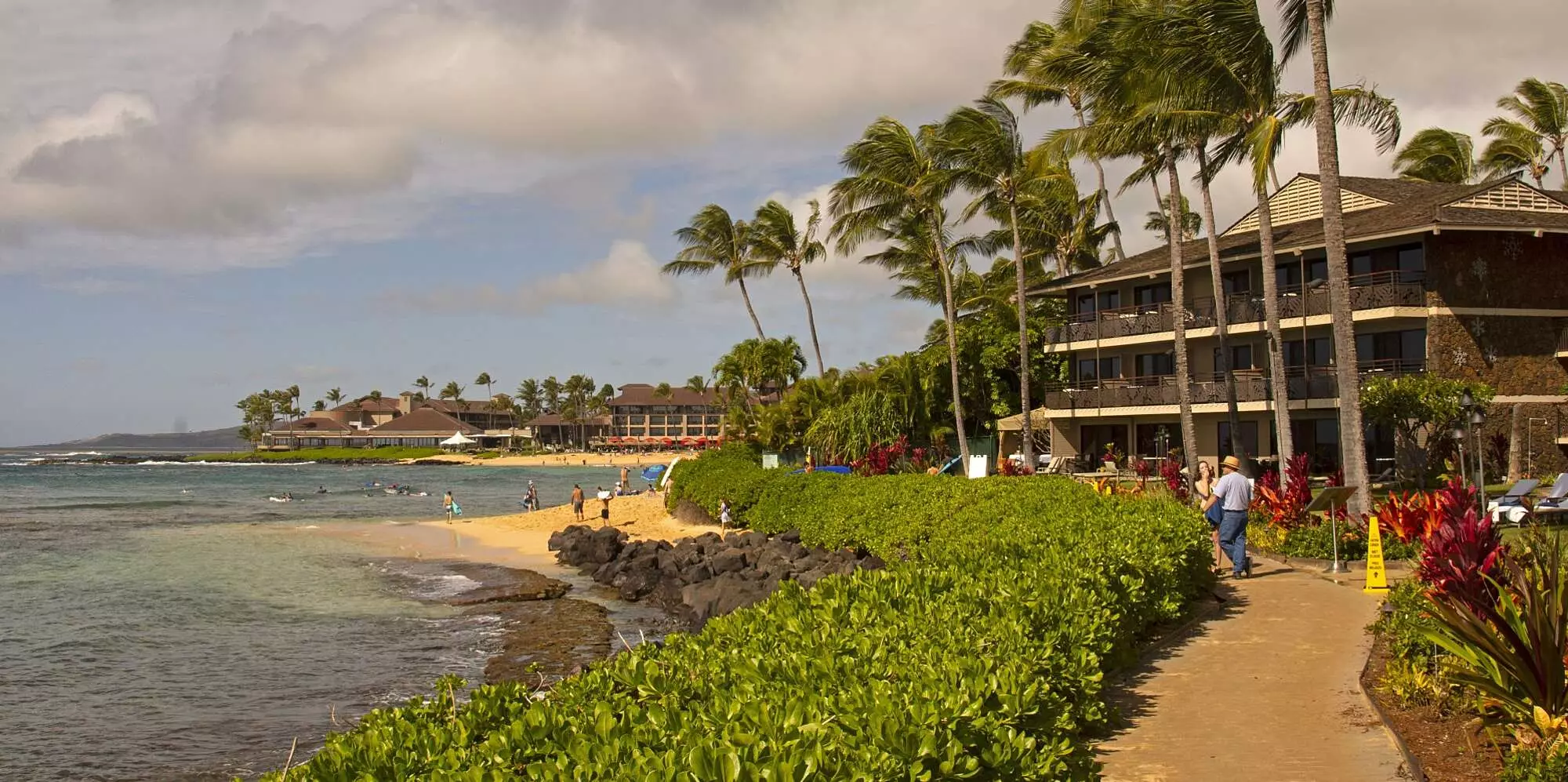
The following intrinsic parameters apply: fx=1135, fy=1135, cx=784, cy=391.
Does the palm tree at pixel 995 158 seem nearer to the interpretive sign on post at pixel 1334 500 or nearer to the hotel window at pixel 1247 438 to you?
the hotel window at pixel 1247 438

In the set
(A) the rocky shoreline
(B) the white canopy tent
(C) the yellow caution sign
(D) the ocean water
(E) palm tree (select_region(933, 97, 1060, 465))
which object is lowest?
(D) the ocean water

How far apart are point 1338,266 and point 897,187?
23.0 m

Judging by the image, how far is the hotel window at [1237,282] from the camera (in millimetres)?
37312

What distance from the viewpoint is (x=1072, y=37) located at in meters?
38.8

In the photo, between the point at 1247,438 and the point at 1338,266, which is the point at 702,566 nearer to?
the point at 1338,266

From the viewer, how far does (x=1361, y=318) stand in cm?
3164

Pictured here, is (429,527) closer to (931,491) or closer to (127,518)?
(127,518)

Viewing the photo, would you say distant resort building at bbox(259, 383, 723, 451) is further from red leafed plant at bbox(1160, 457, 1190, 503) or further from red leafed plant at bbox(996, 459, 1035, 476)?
red leafed plant at bbox(1160, 457, 1190, 503)

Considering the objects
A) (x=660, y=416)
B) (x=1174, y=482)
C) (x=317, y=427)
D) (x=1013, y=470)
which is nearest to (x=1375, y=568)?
(x=1174, y=482)

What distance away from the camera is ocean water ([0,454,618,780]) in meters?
14.4

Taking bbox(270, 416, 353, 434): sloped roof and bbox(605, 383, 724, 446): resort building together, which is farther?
bbox(270, 416, 353, 434): sloped roof

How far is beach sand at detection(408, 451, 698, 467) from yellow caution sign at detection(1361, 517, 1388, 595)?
403ft

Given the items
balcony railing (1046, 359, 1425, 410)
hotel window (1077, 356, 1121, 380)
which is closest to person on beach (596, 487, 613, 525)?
balcony railing (1046, 359, 1425, 410)

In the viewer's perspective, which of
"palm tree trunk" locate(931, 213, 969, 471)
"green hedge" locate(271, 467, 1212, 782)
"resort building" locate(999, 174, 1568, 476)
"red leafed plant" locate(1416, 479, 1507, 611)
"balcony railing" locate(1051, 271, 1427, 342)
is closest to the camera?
"green hedge" locate(271, 467, 1212, 782)
